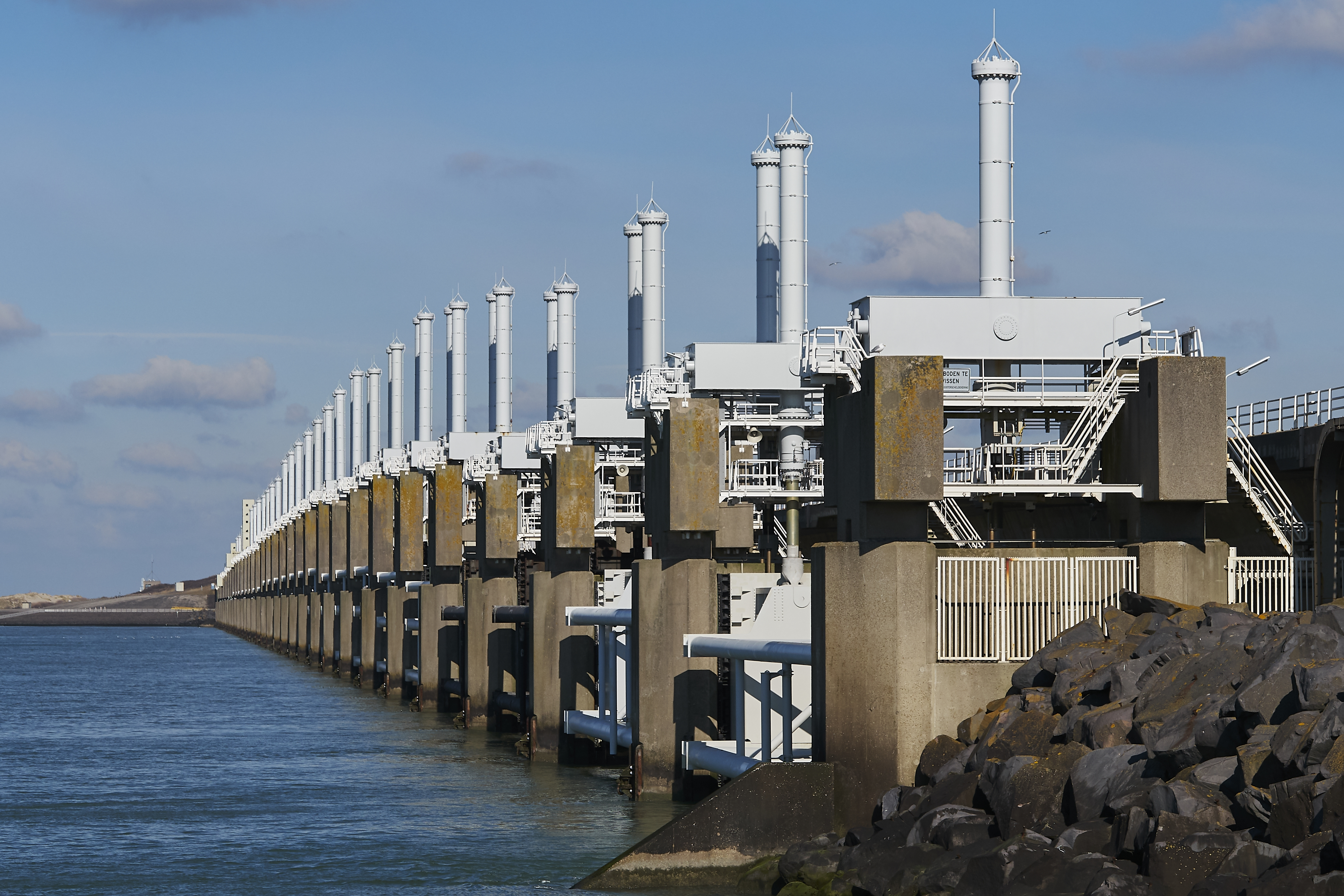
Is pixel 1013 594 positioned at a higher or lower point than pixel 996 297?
lower

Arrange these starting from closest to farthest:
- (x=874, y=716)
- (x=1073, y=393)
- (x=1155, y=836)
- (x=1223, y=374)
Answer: (x=1155, y=836)
(x=874, y=716)
(x=1223, y=374)
(x=1073, y=393)

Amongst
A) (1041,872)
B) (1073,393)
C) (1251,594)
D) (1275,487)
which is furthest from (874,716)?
(1275,487)

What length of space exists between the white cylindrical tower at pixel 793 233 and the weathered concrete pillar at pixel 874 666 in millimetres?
24581

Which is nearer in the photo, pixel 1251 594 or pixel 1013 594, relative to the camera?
pixel 1013 594

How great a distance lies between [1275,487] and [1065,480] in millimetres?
10766

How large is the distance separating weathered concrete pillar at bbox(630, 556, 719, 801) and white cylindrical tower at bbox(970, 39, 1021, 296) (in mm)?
12230

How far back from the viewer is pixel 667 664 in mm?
33719

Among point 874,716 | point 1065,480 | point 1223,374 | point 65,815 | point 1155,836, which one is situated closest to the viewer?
point 1155,836

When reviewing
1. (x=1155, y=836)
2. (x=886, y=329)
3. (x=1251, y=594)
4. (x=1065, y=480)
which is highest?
(x=886, y=329)

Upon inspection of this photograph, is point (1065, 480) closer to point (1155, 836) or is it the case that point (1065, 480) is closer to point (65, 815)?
point (1155, 836)

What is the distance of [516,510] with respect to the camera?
174ft

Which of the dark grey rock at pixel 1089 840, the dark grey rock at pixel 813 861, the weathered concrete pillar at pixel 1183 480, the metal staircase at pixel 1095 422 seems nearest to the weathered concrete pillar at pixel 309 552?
the metal staircase at pixel 1095 422

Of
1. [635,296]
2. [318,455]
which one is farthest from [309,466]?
[635,296]

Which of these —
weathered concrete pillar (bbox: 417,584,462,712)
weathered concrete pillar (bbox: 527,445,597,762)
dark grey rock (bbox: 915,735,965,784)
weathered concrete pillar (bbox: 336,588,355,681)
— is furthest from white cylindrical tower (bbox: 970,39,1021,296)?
weathered concrete pillar (bbox: 336,588,355,681)
